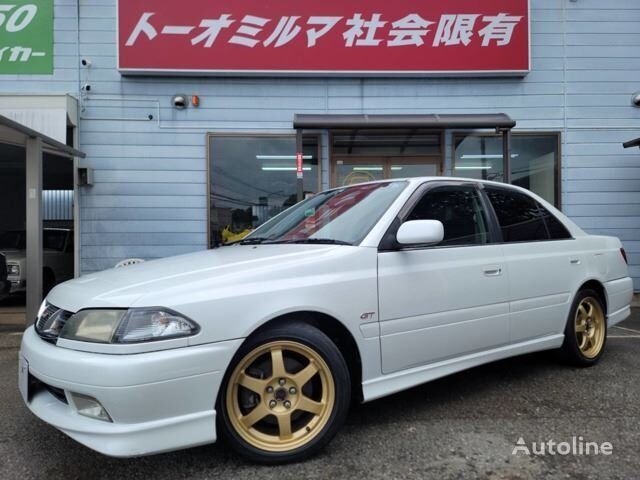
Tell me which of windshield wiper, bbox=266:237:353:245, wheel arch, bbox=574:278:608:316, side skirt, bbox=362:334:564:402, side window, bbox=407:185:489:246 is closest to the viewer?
side skirt, bbox=362:334:564:402

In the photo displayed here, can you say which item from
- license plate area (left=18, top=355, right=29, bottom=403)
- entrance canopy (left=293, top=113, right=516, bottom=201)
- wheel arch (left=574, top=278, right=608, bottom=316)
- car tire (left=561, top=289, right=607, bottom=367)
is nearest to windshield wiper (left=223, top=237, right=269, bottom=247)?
license plate area (left=18, top=355, right=29, bottom=403)

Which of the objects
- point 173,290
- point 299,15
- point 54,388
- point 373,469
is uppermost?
point 299,15

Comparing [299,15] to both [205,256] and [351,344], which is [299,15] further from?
[351,344]

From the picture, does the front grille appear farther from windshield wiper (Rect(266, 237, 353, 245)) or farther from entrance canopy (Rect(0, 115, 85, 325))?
entrance canopy (Rect(0, 115, 85, 325))

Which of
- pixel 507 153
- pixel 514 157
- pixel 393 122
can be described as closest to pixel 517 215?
pixel 393 122

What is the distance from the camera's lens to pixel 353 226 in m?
2.99

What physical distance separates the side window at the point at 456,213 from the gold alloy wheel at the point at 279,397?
1214 millimetres

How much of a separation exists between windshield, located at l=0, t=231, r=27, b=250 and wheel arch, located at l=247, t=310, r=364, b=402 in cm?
857

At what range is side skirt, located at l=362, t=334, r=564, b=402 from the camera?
2.70 metres

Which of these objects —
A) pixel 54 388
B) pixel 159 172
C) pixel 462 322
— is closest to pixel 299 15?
pixel 159 172

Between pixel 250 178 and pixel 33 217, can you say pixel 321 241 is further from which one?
pixel 250 178

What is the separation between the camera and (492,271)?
10.8ft

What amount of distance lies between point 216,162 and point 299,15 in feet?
9.04

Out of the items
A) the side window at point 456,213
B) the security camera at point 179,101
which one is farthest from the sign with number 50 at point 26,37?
the side window at point 456,213
